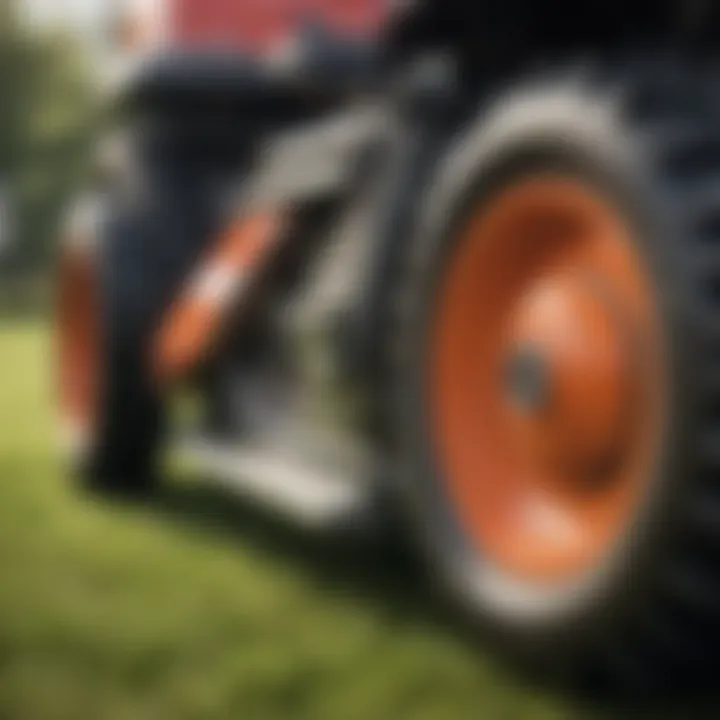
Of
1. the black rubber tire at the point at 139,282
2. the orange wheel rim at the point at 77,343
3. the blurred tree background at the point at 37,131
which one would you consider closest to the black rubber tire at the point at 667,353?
the black rubber tire at the point at 139,282

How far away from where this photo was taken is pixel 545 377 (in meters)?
1.60

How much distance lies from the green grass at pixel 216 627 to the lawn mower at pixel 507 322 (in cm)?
9

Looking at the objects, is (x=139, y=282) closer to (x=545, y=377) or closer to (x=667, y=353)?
(x=545, y=377)

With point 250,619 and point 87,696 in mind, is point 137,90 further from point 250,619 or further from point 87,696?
point 87,696

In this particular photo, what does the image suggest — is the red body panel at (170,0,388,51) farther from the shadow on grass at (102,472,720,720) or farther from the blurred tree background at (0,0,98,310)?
the blurred tree background at (0,0,98,310)

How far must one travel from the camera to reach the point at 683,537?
137 centimetres

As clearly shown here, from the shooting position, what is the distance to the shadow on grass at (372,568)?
1472 mm

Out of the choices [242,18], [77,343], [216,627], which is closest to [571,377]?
[216,627]

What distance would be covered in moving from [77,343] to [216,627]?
55.1 inches

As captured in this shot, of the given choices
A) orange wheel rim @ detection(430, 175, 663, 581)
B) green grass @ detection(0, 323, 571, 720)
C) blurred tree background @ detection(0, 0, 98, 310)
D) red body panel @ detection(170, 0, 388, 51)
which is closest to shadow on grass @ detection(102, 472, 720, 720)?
green grass @ detection(0, 323, 571, 720)

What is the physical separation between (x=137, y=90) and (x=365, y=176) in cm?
87

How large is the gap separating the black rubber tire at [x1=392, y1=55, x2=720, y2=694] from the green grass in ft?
0.22

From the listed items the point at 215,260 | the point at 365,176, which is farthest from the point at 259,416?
the point at 365,176

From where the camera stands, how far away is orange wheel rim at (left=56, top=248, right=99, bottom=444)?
283 cm
